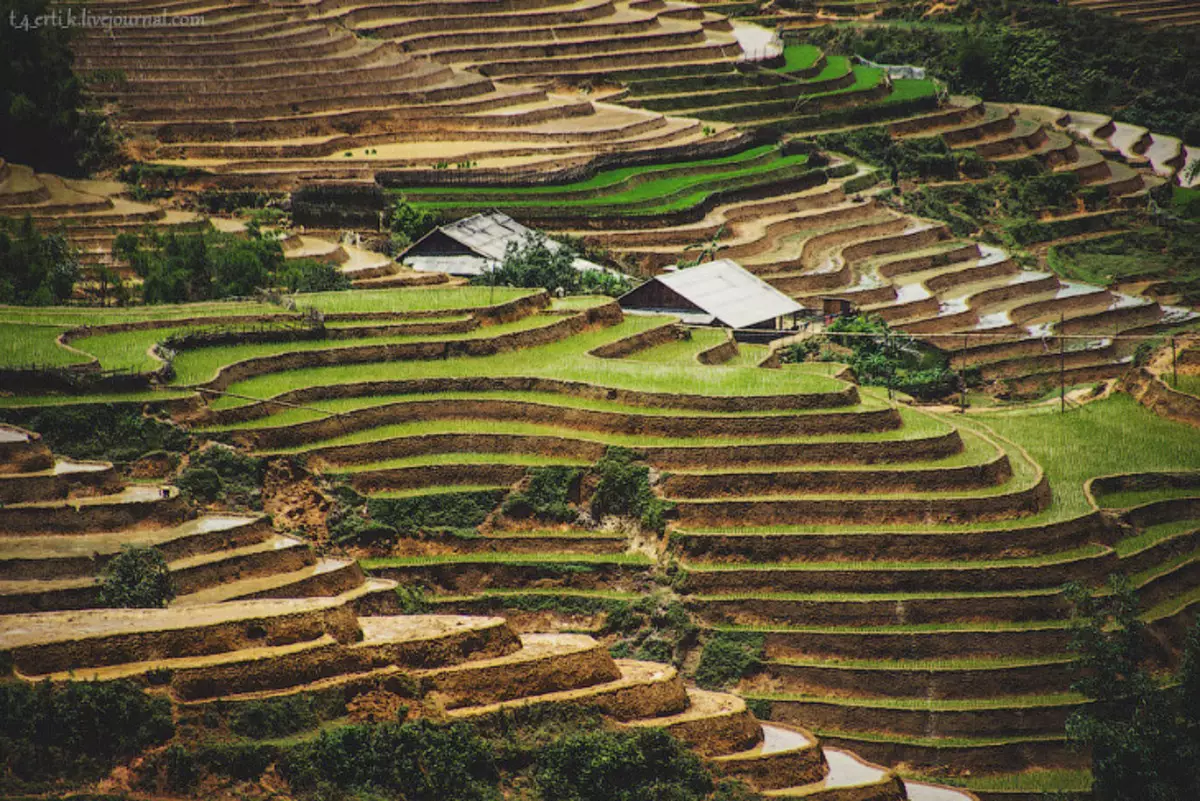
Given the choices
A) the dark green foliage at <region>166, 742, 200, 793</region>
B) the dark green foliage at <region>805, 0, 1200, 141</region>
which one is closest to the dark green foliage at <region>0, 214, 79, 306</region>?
the dark green foliage at <region>166, 742, 200, 793</region>

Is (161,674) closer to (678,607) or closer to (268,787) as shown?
(268,787)

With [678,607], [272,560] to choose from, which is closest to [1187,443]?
[678,607]

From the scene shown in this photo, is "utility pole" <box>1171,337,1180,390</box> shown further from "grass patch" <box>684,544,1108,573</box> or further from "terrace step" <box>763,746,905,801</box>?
"terrace step" <box>763,746,905,801</box>

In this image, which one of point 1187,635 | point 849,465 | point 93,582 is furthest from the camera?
point 849,465

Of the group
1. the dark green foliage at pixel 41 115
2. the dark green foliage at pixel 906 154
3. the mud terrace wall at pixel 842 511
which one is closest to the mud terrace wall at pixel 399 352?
the mud terrace wall at pixel 842 511

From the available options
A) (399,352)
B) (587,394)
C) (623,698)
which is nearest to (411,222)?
(399,352)

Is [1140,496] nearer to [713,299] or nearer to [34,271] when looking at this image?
[713,299]
